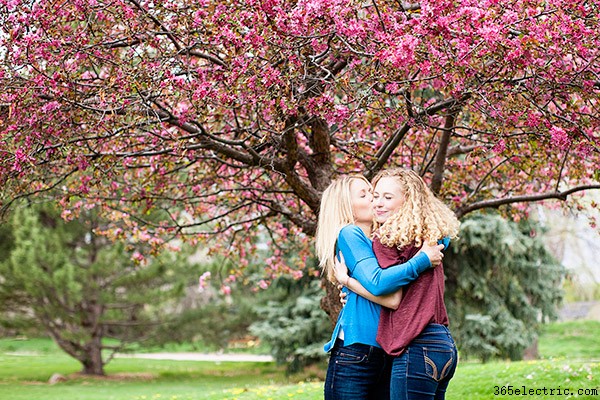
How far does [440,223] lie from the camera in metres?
2.88

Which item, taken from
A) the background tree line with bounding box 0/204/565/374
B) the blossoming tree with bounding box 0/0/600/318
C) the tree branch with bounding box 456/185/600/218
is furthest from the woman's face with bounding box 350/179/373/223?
the background tree line with bounding box 0/204/565/374

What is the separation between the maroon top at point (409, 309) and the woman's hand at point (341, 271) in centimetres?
18

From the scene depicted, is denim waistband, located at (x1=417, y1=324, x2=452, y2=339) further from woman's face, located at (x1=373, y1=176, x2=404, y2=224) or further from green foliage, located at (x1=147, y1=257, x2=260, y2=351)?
green foliage, located at (x1=147, y1=257, x2=260, y2=351)

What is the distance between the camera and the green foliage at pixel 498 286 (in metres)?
13.8

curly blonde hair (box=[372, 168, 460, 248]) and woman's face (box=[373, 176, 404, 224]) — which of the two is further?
woman's face (box=[373, 176, 404, 224])

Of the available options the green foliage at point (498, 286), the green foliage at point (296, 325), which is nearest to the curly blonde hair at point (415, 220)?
the green foliage at point (498, 286)

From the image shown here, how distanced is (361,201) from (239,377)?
50.3ft

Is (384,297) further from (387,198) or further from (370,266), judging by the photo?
(387,198)

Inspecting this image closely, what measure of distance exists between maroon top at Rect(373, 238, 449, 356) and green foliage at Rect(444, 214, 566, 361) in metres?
11.1

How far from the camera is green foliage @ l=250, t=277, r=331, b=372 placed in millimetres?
14680

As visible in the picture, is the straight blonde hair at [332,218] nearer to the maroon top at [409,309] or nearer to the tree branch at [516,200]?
the maroon top at [409,309]

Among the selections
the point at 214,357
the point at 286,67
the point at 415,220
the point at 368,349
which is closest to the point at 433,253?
the point at 415,220

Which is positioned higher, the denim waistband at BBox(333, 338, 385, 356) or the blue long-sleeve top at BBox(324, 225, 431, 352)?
the blue long-sleeve top at BBox(324, 225, 431, 352)

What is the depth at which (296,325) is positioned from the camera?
48.6 ft
